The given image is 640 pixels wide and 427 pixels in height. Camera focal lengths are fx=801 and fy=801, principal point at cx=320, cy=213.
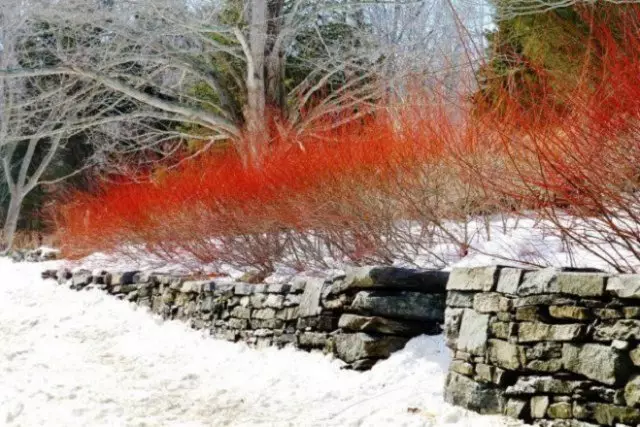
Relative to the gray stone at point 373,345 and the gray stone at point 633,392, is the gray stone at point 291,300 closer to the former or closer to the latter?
the gray stone at point 373,345

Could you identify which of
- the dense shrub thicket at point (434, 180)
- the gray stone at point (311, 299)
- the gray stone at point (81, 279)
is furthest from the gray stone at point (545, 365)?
the gray stone at point (81, 279)

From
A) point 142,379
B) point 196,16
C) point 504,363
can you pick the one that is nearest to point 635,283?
point 504,363

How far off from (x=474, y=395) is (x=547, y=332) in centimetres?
57

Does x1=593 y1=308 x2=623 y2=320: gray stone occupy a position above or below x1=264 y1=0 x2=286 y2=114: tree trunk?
below

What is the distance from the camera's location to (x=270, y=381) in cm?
552

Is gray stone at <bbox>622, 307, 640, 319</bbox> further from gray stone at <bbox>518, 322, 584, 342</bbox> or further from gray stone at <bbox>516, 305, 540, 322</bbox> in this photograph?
gray stone at <bbox>516, 305, 540, 322</bbox>

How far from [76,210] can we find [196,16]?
205 inches

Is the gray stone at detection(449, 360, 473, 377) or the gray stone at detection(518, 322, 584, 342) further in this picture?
the gray stone at detection(449, 360, 473, 377)

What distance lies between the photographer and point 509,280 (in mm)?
3979

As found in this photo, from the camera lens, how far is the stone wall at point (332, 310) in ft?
16.9

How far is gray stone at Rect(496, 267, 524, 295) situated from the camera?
12.8ft

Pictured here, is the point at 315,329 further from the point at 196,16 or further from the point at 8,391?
the point at 196,16

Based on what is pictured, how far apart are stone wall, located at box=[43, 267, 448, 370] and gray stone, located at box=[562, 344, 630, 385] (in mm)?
1616

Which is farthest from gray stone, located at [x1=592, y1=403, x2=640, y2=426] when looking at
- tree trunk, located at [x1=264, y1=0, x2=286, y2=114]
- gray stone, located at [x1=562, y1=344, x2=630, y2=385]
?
tree trunk, located at [x1=264, y1=0, x2=286, y2=114]
